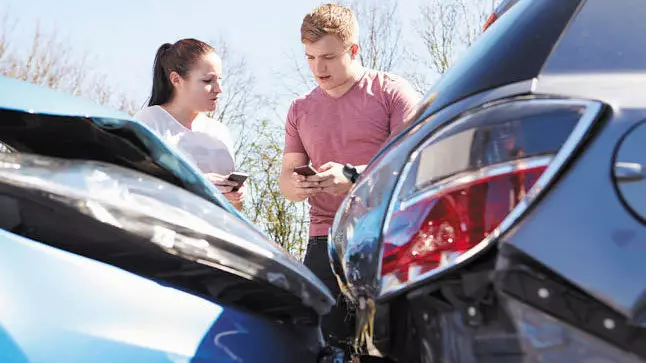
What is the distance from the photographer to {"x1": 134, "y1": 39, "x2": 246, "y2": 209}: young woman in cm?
325

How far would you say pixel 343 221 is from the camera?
51.3 inches

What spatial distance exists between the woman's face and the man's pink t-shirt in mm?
416

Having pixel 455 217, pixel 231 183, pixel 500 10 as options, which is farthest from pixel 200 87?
pixel 455 217

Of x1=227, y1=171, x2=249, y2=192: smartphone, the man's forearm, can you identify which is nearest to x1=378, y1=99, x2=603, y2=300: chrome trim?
x1=227, y1=171, x2=249, y2=192: smartphone

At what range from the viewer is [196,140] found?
3281 mm

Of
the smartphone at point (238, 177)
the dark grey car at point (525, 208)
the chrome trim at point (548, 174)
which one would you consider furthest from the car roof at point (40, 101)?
the smartphone at point (238, 177)

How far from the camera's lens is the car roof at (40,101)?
1.16 meters

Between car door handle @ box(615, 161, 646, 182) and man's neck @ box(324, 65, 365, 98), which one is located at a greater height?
man's neck @ box(324, 65, 365, 98)

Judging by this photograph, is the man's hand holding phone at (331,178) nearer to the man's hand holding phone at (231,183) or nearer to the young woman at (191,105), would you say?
the man's hand holding phone at (231,183)

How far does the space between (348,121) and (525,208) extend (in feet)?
7.25

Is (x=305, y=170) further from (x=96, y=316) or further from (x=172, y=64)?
(x=96, y=316)

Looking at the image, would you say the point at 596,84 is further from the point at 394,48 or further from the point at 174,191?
the point at 394,48

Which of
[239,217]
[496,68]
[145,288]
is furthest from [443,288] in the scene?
[239,217]

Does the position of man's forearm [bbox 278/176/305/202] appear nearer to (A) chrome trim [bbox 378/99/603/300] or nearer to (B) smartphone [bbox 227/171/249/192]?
(B) smartphone [bbox 227/171/249/192]
